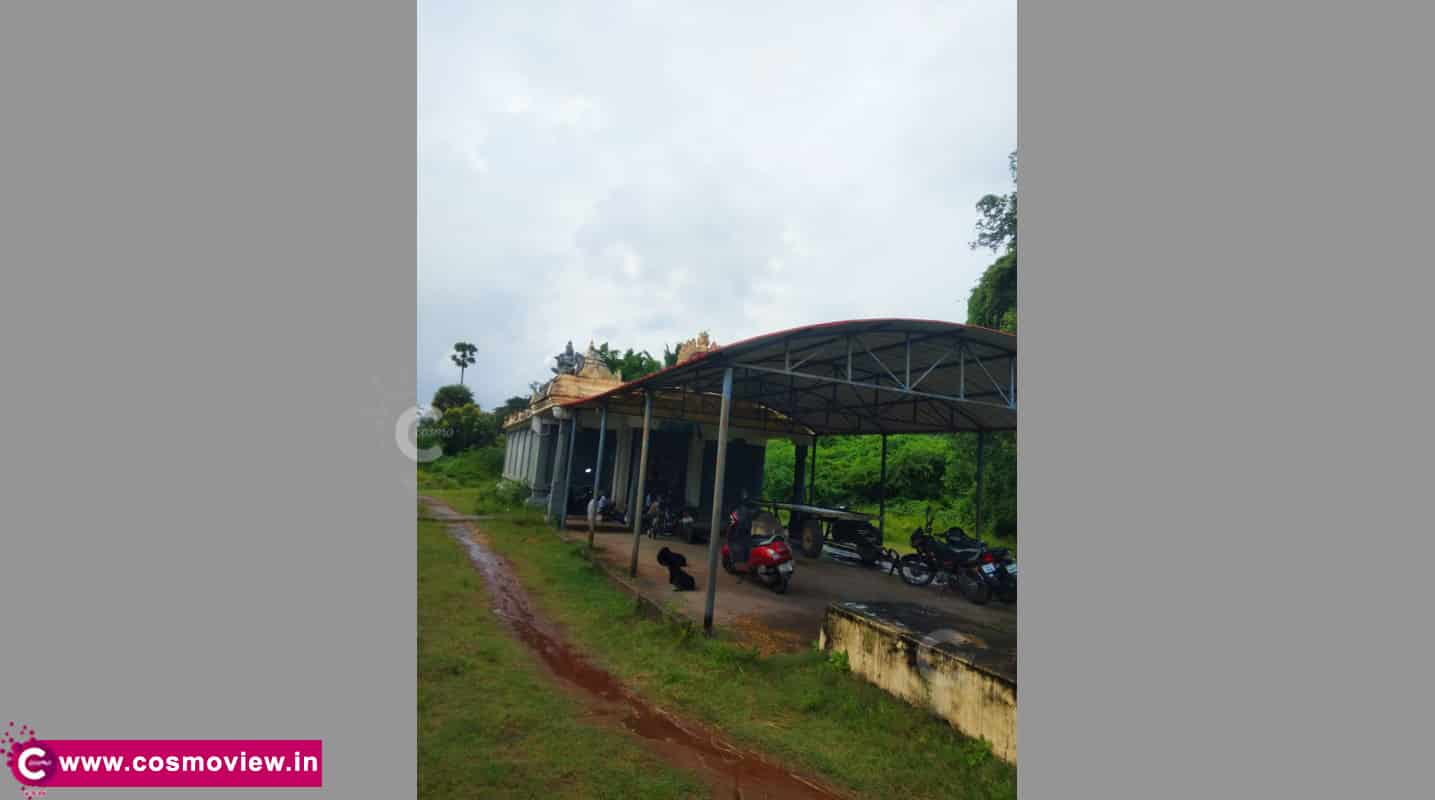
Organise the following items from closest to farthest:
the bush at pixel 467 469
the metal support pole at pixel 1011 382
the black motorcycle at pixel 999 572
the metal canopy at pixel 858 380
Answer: the metal canopy at pixel 858 380
the metal support pole at pixel 1011 382
the black motorcycle at pixel 999 572
the bush at pixel 467 469

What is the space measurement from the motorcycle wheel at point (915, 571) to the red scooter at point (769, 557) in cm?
235

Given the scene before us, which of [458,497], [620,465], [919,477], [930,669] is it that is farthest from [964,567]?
[458,497]

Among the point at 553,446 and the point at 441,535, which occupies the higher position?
the point at 553,446

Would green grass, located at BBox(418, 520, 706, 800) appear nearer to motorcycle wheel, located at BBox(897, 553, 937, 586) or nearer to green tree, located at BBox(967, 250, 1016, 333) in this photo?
motorcycle wheel, located at BBox(897, 553, 937, 586)

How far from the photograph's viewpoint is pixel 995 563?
8.94m

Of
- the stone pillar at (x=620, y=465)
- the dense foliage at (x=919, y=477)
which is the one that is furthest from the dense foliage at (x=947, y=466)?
the stone pillar at (x=620, y=465)

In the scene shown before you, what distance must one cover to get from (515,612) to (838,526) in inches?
301

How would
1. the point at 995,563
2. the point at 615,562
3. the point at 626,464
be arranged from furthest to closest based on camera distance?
the point at 626,464, the point at 615,562, the point at 995,563

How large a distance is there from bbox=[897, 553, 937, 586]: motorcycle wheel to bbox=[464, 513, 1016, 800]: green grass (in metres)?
5.10

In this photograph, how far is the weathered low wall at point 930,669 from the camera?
4.16m

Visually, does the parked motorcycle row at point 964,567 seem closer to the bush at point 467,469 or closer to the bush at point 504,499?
the bush at point 504,499

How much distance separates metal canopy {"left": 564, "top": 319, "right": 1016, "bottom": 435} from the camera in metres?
7.31

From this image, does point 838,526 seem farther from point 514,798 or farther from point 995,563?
point 514,798

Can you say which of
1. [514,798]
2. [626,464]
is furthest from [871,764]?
[626,464]
